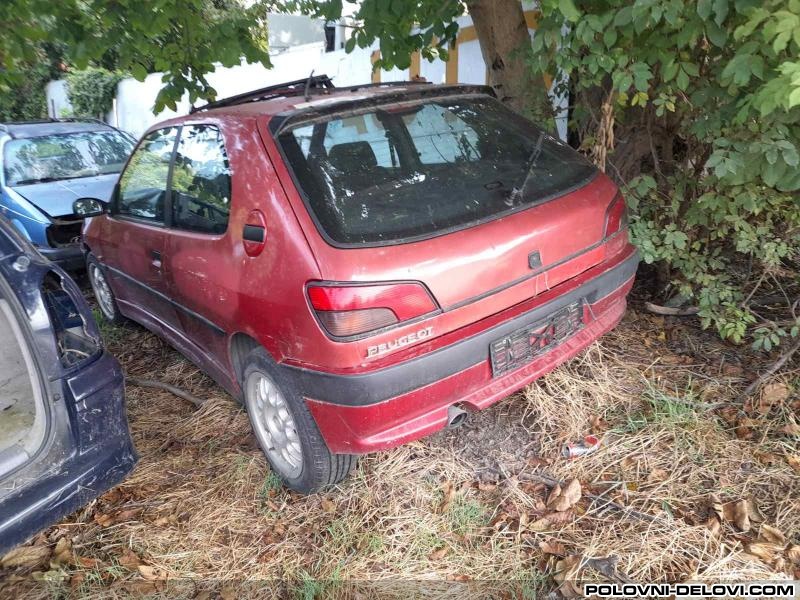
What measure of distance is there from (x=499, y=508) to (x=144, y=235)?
2.55 m

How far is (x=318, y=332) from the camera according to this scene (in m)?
2.18

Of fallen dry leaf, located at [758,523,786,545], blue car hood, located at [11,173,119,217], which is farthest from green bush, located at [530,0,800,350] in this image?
blue car hood, located at [11,173,119,217]

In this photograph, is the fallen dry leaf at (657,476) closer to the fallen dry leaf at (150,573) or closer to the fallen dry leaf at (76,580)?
the fallen dry leaf at (150,573)

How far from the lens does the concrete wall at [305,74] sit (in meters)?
7.78

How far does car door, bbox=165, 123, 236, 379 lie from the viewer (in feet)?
8.84

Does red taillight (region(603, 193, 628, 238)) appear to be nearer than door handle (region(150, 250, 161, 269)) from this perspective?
Yes

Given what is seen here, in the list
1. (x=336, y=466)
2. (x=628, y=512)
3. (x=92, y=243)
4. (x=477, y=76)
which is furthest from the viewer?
(x=477, y=76)

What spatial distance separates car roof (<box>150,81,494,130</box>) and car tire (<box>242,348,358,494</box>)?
1.09 metres

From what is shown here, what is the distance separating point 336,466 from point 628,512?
1.26 meters

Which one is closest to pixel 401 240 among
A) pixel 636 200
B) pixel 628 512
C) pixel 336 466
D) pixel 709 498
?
pixel 336 466

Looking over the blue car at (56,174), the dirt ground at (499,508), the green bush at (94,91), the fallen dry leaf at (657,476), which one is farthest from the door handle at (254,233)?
the green bush at (94,91)

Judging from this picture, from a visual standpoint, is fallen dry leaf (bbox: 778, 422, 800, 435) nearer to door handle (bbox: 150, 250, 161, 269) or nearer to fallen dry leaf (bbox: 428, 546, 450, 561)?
fallen dry leaf (bbox: 428, 546, 450, 561)

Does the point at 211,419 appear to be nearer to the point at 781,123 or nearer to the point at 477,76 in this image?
the point at 781,123

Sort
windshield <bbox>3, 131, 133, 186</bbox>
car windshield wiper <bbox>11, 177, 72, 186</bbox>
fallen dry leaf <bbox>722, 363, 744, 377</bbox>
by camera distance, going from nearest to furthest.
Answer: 1. fallen dry leaf <bbox>722, 363, 744, 377</bbox>
2. car windshield wiper <bbox>11, 177, 72, 186</bbox>
3. windshield <bbox>3, 131, 133, 186</bbox>
